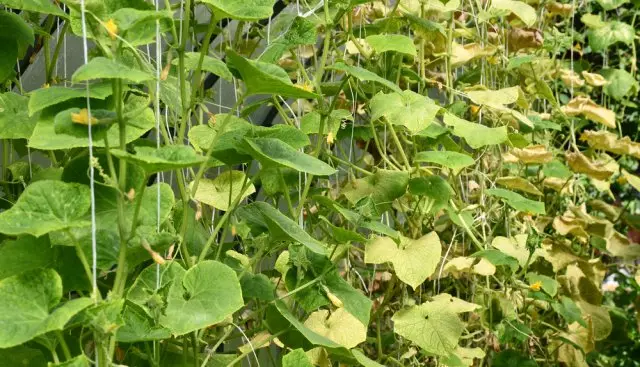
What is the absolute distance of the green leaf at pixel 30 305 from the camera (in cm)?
77

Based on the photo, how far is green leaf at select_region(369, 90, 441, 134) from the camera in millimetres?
1428

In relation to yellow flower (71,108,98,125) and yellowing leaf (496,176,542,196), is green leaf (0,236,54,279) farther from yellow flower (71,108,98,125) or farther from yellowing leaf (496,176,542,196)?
yellowing leaf (496,176,542,196)

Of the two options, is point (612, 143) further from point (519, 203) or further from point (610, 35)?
point (519, 203)

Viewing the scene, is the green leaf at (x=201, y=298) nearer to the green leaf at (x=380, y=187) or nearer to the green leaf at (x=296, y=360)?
the green leaf at (x=296, y=360)

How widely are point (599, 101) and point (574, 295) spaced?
1164 millimetres

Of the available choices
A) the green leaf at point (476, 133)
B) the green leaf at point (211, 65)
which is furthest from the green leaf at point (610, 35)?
the green leaf at point (211, 65)

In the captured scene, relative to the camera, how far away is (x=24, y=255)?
959 millimetres

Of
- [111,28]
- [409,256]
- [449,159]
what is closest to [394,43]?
[449,159]

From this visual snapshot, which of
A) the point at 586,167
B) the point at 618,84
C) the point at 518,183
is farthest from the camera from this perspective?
the point at 618,84

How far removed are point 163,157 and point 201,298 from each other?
0.58 feet

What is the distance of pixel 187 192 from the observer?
3.46 feet

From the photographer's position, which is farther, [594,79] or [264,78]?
[594,79]

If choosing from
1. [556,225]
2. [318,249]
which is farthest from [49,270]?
[556,225]

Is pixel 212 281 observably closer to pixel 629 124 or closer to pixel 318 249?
pixel 318 249
